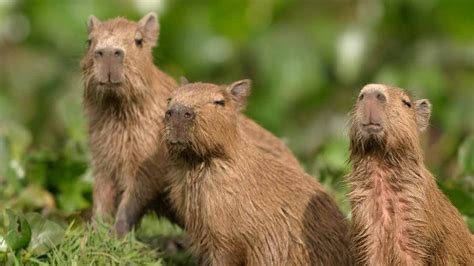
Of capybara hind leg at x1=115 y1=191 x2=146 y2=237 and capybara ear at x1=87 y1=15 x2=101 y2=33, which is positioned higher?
capybara ear at x1=87 y1=15 x2=101 y2=33


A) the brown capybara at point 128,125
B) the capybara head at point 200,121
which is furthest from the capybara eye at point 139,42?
the capybara head at point 200,121

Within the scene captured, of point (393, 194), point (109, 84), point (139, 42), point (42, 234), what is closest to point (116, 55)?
point (109, 84)

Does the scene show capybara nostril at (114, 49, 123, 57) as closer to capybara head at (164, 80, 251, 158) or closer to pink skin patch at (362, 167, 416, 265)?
capybara head at (164, 80, 251, 158)

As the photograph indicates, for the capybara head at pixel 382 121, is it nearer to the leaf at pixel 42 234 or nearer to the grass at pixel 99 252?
the grass at pixel 99 252

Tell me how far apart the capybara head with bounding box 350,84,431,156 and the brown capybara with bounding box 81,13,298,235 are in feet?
3.68

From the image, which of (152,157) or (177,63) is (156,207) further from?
(177,63)

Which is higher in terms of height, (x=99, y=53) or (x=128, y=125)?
(x=99, y=53)

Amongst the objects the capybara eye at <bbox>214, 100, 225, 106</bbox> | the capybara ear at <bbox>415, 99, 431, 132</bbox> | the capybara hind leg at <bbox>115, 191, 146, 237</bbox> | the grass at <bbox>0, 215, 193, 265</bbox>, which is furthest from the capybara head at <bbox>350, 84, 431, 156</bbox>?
the capybara hind leg at <bbox>115, 191, 146, 237</bbox>

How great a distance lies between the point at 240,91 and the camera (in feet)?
20.5

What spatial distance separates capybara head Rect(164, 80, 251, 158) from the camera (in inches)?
230

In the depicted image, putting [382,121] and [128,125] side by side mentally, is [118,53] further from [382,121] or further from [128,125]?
[382,121]

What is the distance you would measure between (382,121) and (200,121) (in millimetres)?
895

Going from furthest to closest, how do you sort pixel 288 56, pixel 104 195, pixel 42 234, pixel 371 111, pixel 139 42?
pixel 288 56 → pixel 104 195 → pixel 139 42 → pixel 42 234 → pixel 371 111

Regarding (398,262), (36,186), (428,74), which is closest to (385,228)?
(398,262)
